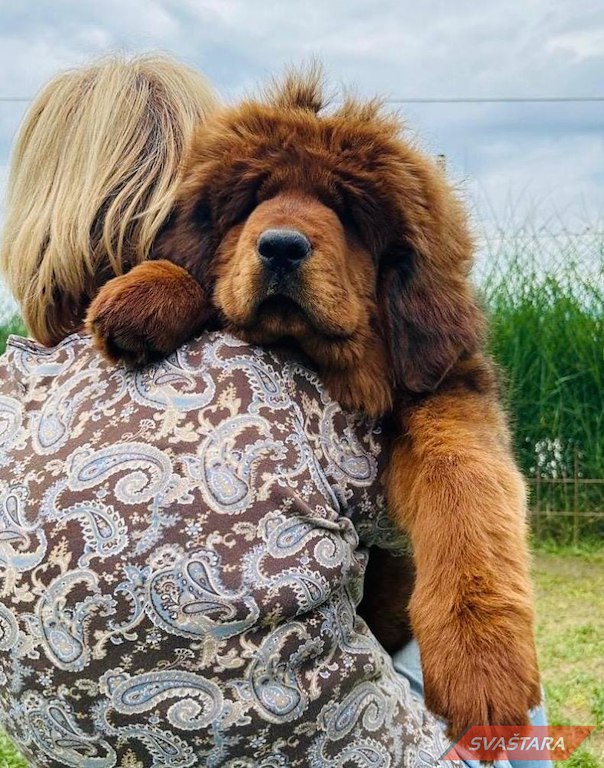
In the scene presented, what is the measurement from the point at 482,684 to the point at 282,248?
828mm

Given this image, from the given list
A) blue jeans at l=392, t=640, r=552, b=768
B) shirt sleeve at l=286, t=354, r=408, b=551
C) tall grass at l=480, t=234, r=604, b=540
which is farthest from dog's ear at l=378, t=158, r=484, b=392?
tall grass at l=480, t=234, r=604, b=540

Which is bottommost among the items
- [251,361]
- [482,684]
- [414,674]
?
[414,674]

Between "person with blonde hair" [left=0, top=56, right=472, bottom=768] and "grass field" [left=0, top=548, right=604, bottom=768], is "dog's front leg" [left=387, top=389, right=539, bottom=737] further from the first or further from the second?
"grass field" [left=0, top=548, right=604, bottom=768]

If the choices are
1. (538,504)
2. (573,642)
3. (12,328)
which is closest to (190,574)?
(573,642)

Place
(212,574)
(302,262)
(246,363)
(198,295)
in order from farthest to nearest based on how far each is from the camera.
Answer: (198,295)
(302,262)
(246,363)
(212,574)

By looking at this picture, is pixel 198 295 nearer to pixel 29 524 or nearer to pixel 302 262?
pixel 302 262

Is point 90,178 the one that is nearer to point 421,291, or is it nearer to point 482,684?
point 421,291

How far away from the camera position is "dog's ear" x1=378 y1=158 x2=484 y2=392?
1798 millimetres

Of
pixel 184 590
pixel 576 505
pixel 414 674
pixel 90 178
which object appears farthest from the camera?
pixel 576 505

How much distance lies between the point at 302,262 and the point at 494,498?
1.87ft

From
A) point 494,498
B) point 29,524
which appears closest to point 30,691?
point 29,524

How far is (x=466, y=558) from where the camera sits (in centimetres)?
157

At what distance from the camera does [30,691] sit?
1.48 meters

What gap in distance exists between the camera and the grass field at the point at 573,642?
3543mm
